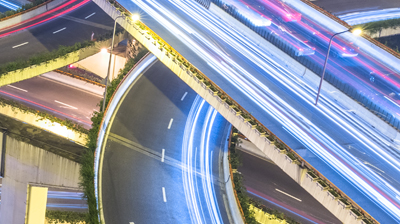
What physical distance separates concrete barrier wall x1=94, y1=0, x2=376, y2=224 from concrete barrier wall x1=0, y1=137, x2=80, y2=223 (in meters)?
10.3

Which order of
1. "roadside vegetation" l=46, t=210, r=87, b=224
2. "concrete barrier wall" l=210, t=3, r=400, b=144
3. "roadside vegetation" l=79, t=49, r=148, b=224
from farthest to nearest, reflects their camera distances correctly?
"roadside vegetation" l=46, t=210, r=87, b=224
"concrete barrier wall" l=210, t=3, r=400, b=144
"roadside vegetation" l=79, t=49, r=148, b=224

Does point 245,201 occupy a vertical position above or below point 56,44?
below

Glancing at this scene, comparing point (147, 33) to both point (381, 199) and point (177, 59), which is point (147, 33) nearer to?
point (177, 59)

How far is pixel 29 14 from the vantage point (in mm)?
49500

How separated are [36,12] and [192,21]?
19516 mm

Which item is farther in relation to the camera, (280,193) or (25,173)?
(280,193)

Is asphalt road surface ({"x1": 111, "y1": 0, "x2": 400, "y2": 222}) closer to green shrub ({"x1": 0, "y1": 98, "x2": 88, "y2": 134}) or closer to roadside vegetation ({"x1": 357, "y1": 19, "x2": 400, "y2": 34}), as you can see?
green shrub ({"x1": 0, "y1": 98, "x2": 88, "y2": 134})

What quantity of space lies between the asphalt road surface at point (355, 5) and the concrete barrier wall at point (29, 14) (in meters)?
33.6

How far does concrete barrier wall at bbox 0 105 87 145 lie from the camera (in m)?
37.3

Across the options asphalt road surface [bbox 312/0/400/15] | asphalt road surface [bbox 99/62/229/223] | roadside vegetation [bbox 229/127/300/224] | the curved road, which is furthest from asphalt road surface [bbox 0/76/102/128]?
asphalt road surface [bbox 312/0/400/15]

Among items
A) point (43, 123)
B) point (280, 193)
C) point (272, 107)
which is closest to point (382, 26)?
point (280, 193)

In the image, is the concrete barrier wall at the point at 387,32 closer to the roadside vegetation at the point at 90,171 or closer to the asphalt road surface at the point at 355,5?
the asphalt road surface at the point at 355,5

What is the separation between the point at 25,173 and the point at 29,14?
2087 cm

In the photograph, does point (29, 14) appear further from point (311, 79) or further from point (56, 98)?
point (311, 79)
